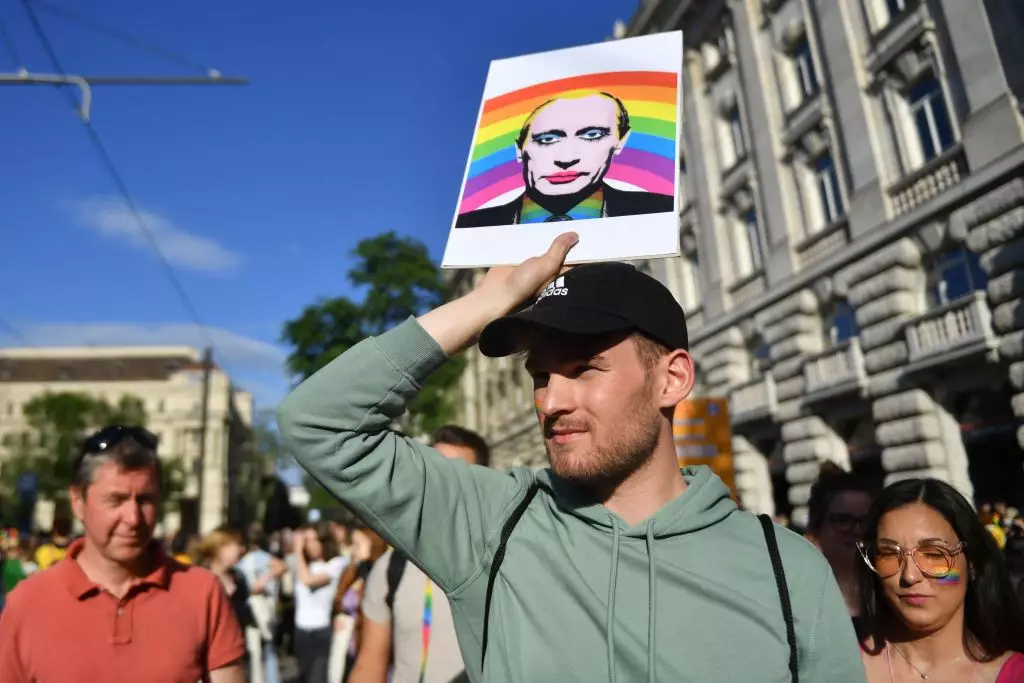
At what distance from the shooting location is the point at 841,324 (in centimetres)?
1489

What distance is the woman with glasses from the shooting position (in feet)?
7.84

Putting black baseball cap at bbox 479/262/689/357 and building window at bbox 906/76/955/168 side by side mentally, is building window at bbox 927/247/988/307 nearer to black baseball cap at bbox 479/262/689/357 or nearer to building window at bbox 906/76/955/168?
building window at bbox 906/76/955/168

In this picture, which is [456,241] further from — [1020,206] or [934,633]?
[1020,206]

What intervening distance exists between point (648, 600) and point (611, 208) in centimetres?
97

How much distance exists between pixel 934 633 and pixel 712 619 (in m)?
1.48

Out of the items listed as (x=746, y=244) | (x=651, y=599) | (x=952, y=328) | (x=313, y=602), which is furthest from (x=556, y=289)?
(x=746, y=244)

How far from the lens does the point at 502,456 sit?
1393 inches

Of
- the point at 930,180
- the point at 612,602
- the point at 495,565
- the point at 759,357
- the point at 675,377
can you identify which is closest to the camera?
the point at 612,602

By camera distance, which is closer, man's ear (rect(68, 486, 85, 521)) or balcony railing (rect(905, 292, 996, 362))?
man's ear (rect(68, 486, 85, 521))

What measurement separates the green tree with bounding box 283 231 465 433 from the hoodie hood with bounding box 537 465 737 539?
18.5m

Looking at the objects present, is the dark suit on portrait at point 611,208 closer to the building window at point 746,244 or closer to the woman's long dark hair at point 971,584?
the woman's long dark hair at point 971,584

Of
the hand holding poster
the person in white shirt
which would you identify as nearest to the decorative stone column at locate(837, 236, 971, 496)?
the person in white shirt

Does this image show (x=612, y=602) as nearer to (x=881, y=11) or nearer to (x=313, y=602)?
(x=313, y=602)

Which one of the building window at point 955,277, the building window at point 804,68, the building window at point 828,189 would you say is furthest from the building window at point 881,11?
the building window at point 955,277
